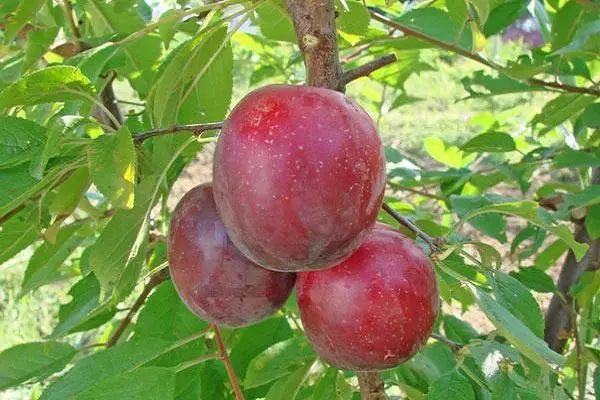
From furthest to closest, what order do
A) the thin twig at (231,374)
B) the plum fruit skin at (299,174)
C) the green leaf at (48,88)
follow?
the thin twig at (231,374)
the green leaf at (48,88)
the plum fruit skin at (299,174)

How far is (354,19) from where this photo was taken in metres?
1.12

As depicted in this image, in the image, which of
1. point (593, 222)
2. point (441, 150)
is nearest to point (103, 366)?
point (593, 222)

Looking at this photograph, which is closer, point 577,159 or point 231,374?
point 231,374

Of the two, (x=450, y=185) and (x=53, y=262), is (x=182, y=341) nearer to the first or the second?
(x=53, y=262)

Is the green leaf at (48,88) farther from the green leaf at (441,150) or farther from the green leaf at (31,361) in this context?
the green leaf at (441,150)

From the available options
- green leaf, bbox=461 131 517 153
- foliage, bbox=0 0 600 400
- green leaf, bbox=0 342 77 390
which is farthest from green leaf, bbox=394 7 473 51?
green leaf, bbox=0 342 77 390

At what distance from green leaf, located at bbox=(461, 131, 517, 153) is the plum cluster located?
0.82 metres

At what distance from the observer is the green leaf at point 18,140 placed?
848 mm

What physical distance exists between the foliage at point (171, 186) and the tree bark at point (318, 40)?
6 cm

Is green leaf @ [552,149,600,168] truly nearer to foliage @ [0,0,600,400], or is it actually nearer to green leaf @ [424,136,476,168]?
foliage @ [0,0,600,400]

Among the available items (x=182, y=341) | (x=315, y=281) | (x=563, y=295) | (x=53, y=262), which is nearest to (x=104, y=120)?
(x=53, y=262)

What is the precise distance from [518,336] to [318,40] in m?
0.36

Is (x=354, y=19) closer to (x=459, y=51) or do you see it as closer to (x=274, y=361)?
(x=459, y=51)

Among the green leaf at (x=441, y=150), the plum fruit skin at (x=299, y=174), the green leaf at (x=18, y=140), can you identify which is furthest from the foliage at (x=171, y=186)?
the green leaf at (x=441, y=150)
